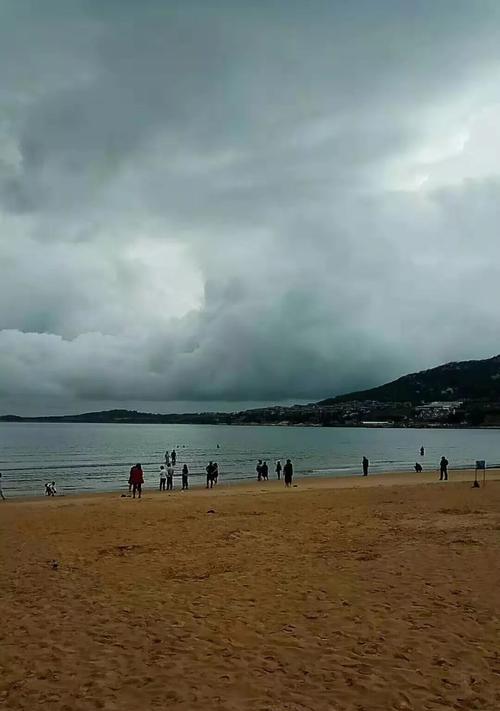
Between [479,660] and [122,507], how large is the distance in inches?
813

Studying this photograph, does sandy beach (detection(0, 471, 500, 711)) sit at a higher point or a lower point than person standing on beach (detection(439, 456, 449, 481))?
higher

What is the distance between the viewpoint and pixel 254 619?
8.63 meters

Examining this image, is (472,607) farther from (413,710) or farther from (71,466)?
(71,466)

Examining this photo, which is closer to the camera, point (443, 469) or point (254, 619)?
point (254, 619)

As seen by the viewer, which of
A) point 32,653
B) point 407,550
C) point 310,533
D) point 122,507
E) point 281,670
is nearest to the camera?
point 281,670

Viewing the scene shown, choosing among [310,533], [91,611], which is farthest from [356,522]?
[91,611]

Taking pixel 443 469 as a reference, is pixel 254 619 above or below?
above

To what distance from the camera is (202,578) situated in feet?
37.2

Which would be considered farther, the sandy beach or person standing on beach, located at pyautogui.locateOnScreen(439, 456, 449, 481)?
person standing on beach, located at pyautogui.locateOnScreen(439, 456, 449, 481)

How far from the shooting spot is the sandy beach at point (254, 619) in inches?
244

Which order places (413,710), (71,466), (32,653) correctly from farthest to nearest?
(71,466) → (32,653) → (413,710)

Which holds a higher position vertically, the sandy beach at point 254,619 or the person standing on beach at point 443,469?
the sandy beach at point 254,619

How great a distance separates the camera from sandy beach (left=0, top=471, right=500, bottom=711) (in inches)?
244

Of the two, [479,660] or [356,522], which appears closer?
[479,660]
